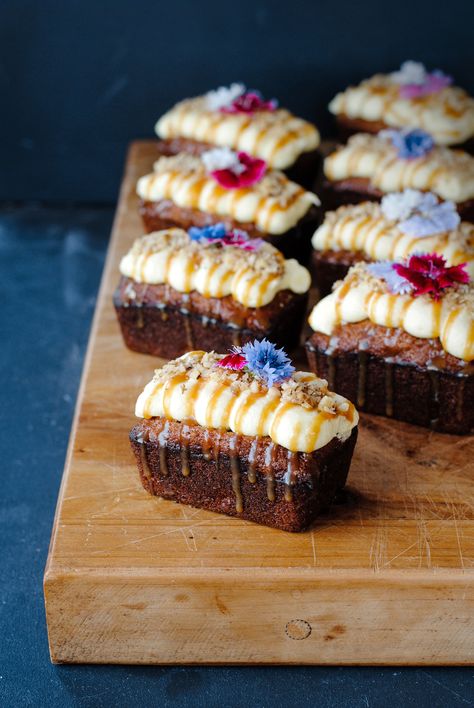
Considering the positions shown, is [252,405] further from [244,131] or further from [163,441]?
[244,131]

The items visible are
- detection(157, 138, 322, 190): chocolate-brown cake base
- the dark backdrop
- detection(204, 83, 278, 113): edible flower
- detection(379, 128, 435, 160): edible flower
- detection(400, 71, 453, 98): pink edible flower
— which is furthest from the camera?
the dark backdrop

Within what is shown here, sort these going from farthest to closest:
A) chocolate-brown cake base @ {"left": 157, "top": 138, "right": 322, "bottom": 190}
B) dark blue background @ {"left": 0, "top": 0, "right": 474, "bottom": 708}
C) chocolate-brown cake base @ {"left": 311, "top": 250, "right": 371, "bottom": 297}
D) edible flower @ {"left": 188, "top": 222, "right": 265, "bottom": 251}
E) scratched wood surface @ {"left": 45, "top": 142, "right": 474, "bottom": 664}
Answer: chocolate-brown cake base @ {"left": 157, "top": 138, "right": 322, "bottom": 190}, dark blue background @ {"left": 0, "top": 0, "right": 474, "bottom": 708}, chocolate-brown cake base @ {"left": 311, "top": 250, "right": 371, "bottom": 297}, edible flower @ {"left": 188, "top": 222, "right": 265, "bottom": 251}, scratched wood surface @ {"left": 45, "top": 142, "right": 474, "bottom": 664}

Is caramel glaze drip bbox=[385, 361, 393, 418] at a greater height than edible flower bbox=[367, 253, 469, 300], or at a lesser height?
lesser

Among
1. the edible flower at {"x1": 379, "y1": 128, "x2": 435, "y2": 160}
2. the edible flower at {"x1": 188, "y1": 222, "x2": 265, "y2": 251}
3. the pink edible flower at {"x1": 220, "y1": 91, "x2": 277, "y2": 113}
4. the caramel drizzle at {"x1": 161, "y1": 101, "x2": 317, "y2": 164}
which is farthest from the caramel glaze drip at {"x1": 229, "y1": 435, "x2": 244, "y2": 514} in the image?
the pink edible flower at {"x1": 220, "y1": 91, "x2": 277, "y2": 113}

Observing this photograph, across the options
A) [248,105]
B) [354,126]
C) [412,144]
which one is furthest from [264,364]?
[354,126]

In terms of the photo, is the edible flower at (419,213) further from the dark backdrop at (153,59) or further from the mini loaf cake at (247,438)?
the dark backdrop at (153,59)

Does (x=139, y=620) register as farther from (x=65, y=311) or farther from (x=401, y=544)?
(x=65, y=311)

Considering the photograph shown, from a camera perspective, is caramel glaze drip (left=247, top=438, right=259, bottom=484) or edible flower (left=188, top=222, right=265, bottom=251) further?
edible flower (left=188, top=222, right=265, bottom=251)

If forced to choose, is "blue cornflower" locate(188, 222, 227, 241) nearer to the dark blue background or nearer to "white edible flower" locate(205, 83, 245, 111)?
the dark blue background
